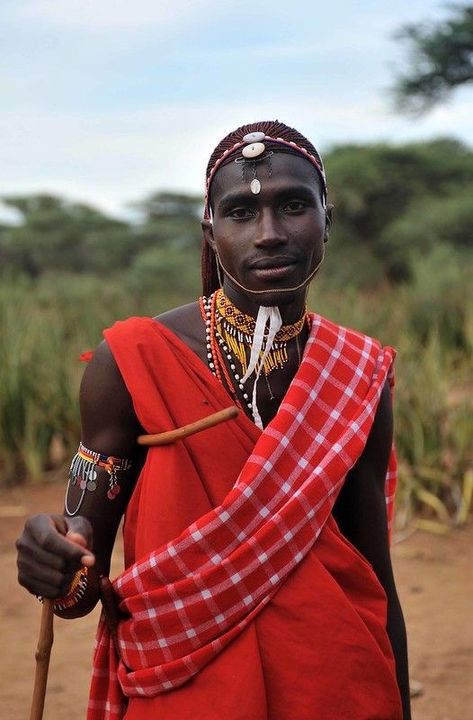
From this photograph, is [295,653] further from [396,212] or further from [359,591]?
[396,212]

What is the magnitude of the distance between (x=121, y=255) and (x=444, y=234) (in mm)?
10111

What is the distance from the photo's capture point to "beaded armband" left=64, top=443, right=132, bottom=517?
84.0 inches

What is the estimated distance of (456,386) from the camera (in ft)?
26.9

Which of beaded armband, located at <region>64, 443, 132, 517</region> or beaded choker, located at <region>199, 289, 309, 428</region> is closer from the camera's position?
beaded armband, located at <region>64, 443, 132, 517</region>

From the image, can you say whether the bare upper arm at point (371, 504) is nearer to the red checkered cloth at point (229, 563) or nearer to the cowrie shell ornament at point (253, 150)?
the red checkered cloth at point (229, 563)

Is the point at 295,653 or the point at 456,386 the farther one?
the point at 456,386

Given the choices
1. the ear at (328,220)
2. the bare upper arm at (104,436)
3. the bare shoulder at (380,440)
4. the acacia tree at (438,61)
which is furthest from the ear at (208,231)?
the acacia tree at (438,61)

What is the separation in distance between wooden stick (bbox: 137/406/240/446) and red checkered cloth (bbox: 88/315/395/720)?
13 cm

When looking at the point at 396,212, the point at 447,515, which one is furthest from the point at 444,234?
the point at 447,515

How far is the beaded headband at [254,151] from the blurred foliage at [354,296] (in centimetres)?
393

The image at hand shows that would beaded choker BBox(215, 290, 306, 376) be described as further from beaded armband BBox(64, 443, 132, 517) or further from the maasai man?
beaded armband BBox(64, 443, 132, 517)

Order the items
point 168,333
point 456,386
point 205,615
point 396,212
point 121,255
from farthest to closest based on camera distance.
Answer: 1. point 121,255
2. point 396,212
3. point 456,386
4. point 168,333
5. point 205,615

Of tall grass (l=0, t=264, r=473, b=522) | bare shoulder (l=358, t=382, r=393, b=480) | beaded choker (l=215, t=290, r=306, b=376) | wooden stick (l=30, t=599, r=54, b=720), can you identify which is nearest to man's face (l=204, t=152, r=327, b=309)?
beaded choker (l=215, t=290, r=306, b=376)

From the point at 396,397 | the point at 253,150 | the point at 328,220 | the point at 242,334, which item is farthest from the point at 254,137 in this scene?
the point at 396,397
